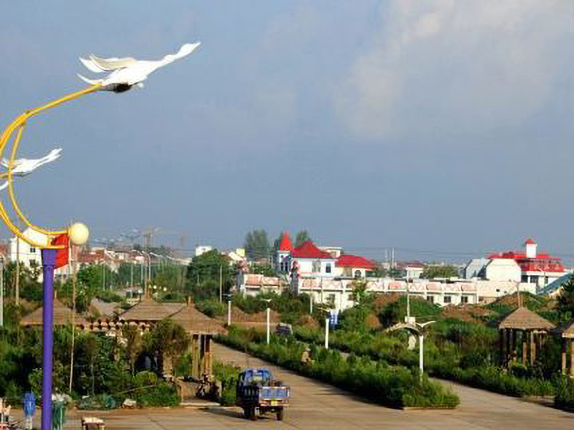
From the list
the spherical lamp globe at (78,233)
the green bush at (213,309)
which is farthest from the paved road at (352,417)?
the green bush at (213,309)

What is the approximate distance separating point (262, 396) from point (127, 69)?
15.1 metres

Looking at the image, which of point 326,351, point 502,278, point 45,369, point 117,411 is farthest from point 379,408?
point 502,278

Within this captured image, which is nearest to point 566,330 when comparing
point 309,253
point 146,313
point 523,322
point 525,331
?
point 523,322

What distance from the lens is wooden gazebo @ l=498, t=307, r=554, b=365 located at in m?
38.9

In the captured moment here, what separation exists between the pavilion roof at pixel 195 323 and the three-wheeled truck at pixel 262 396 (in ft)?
16.9

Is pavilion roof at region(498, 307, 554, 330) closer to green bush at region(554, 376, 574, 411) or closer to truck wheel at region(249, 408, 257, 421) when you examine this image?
green bush at region(554, 376, 574, 411)

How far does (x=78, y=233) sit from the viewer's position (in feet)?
52.3

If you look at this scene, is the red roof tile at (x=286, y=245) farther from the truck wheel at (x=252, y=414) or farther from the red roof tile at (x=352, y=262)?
the truck wheel at (x=252, y=414)

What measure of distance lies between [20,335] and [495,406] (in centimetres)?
1504

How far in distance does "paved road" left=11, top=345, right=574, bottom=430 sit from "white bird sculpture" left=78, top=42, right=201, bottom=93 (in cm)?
1332

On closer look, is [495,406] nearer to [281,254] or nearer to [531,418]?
[531,418]

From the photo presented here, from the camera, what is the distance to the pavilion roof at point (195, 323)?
1344 inches

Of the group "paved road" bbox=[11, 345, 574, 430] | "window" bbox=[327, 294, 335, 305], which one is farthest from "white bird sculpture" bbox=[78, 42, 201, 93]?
"window" bbox=[327, 294, 335, 305]

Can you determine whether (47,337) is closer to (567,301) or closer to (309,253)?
(567,301)
